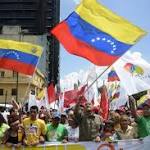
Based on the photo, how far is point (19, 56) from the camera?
52.1 ft

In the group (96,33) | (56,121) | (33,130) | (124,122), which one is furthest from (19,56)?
(124,122)

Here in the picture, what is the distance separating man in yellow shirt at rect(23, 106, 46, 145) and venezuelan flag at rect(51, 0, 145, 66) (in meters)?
1.57

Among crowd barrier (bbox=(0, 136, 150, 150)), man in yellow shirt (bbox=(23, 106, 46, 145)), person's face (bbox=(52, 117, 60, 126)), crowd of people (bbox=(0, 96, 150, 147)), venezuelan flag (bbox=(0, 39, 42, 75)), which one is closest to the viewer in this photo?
crowd barrier (bbox=(0, 136, 150, 150))

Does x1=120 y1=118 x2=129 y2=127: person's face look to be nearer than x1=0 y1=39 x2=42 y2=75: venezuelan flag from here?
Yes

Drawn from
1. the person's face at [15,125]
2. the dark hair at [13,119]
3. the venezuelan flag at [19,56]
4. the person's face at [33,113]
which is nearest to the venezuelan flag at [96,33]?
the person's face at [33,113]

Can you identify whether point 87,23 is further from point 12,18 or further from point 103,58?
point 12,18

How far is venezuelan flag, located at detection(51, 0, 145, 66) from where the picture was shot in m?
11.8

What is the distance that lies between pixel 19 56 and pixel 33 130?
5.20 metres

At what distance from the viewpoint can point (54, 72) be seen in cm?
12331

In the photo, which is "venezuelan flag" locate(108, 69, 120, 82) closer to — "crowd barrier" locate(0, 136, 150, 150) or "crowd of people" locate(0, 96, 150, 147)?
"crowd of people" locate(0, 96, 150, 147)

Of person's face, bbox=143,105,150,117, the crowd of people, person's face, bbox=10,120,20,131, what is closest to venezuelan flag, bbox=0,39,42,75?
the crowd of people

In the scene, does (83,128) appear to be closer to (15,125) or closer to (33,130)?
(33,130)

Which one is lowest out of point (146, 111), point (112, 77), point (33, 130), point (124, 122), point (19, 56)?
point (33, 130)

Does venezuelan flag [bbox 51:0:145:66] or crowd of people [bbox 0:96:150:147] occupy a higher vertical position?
venezuelan flag [bbox 51:0:145:66]
